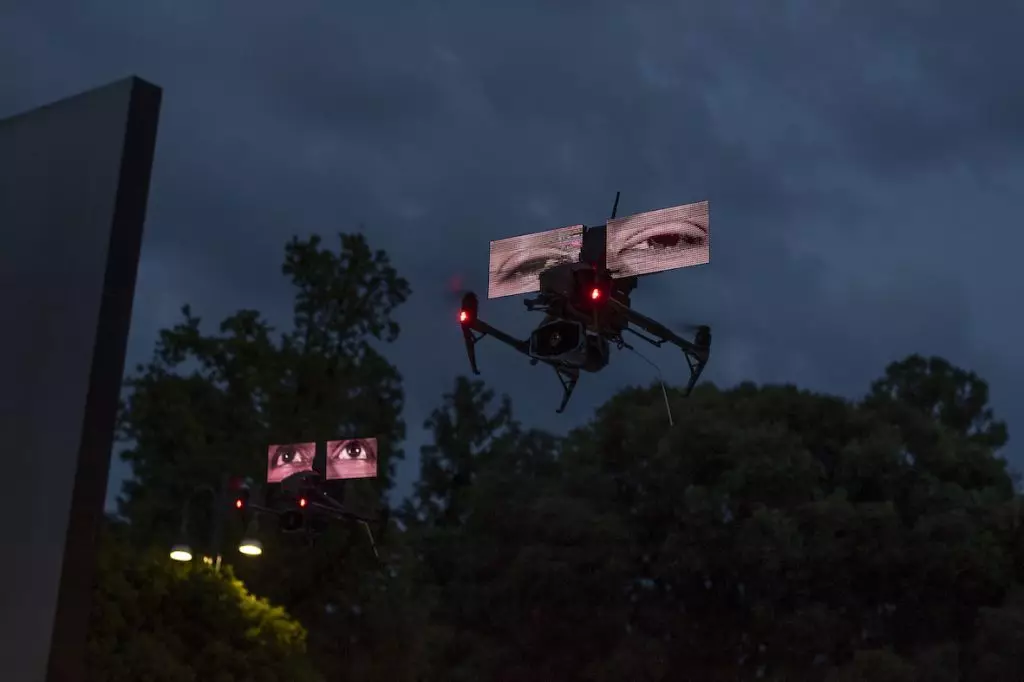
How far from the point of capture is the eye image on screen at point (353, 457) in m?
15.4

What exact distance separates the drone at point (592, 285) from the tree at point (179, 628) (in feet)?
32.6

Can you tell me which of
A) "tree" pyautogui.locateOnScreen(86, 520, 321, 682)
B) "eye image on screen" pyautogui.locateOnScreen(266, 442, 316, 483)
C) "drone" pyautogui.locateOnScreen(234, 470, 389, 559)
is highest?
"eye image on screen" pyautogui.locateOnScreen(266, 442, 316, 483)

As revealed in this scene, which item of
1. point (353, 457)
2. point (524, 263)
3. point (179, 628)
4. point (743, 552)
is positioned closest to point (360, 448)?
point (353, 457)

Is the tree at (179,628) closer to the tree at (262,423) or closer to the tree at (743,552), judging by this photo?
the tree at (262,423)

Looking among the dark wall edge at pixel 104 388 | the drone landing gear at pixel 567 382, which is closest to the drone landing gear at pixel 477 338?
the drone landing gear at pixel 567 382

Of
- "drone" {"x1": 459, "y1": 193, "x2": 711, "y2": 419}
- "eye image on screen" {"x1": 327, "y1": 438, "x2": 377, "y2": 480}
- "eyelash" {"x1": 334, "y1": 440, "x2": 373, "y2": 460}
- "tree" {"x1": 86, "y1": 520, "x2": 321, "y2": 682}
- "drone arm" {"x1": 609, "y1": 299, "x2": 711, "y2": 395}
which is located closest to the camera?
"drone" {"x1": 459, "y1": 193, "x2": 711, "y2": 419}

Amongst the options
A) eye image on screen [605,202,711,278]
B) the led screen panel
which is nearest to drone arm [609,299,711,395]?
eye image on screen [605,202,711,278]

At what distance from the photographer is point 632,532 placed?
3188 centimetres

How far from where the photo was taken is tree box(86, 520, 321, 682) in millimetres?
16875

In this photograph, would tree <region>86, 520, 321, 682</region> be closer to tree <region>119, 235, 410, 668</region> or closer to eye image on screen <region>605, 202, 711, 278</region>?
tree <region>119, 235, 410, 668</region>

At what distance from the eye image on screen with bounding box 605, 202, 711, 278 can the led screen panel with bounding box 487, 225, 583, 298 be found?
1.38 ft

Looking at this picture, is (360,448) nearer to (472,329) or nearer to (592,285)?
(472,329)

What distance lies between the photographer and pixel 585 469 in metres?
33.6

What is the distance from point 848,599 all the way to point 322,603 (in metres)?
13.2
